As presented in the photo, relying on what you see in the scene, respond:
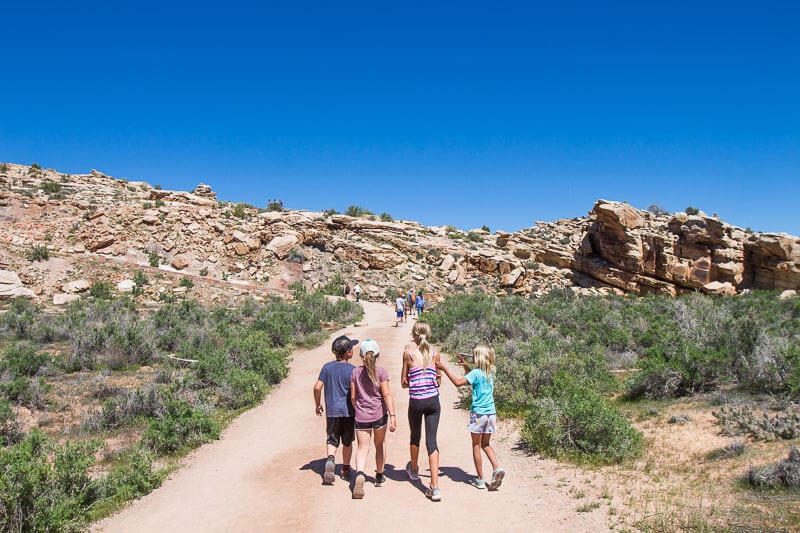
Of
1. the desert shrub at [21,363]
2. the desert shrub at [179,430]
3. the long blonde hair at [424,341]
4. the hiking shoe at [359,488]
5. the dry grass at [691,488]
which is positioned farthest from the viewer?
the desert shrub at [21,363]

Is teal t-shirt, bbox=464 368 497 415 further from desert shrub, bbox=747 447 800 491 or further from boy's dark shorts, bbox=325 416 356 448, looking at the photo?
desert shrub, bbox=747 447 800 491

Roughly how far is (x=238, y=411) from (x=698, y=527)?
8.02 metres

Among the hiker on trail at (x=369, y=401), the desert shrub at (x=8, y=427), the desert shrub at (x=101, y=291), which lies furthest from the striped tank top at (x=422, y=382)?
the desert shrub at (x=101, y=291)

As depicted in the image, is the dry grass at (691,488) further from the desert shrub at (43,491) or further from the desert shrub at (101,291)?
the desert shrub at (101,291)

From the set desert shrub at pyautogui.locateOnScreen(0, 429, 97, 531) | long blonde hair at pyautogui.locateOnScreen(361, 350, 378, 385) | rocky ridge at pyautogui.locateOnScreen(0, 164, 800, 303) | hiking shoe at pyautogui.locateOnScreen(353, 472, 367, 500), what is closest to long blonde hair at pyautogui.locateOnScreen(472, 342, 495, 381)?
long blonde hair at pyautogui.locateOnScreen(361, 350, 378, 385)

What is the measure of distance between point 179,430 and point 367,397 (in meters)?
3.94

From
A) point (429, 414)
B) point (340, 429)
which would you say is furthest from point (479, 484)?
point (340, 429)

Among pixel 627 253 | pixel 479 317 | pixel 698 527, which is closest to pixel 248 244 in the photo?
pixel 479 317

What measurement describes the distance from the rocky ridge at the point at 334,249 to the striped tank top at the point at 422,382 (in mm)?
24282

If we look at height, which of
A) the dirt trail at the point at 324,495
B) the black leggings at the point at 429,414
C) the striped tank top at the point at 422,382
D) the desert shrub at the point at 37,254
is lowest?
the dirt trail at the point at 324,495

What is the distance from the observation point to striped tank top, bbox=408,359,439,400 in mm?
5223

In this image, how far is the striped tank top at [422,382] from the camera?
17.1 feet

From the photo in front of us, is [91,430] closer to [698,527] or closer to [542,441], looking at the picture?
[542,441]

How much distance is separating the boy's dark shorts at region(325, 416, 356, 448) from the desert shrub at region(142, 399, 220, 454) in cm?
319
